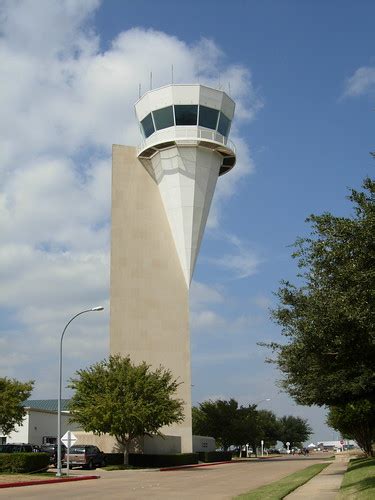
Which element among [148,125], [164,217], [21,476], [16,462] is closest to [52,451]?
[16,462]

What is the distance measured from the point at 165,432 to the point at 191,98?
103ft

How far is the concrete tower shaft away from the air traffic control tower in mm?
95

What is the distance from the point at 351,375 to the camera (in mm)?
26812

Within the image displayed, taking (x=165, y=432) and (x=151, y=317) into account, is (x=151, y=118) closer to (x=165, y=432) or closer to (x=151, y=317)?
(x=151, y=317)

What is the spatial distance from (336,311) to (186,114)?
47153 mm

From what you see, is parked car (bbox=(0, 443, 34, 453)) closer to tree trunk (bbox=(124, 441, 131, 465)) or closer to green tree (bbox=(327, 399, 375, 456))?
tree trunk (bbox=(124, 441, 131, 465))

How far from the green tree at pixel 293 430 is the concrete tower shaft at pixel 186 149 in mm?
86991

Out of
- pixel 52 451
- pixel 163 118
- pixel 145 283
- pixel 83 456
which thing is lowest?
pixel 83 456

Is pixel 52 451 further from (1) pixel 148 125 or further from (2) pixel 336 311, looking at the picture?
(2) pixel 336 311

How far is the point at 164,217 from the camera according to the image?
65750mm

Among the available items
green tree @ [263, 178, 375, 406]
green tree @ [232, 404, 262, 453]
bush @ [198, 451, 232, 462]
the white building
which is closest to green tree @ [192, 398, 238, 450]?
green tree @ [232, 404, 262, 453]

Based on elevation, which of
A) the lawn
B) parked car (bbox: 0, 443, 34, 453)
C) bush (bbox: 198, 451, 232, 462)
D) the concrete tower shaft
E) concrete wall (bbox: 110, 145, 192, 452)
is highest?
the concrete tower shaft

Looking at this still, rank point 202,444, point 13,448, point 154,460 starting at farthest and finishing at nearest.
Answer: point 202,444, point 154,460, point 13,448

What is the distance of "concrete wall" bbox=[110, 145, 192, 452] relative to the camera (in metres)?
62.0
